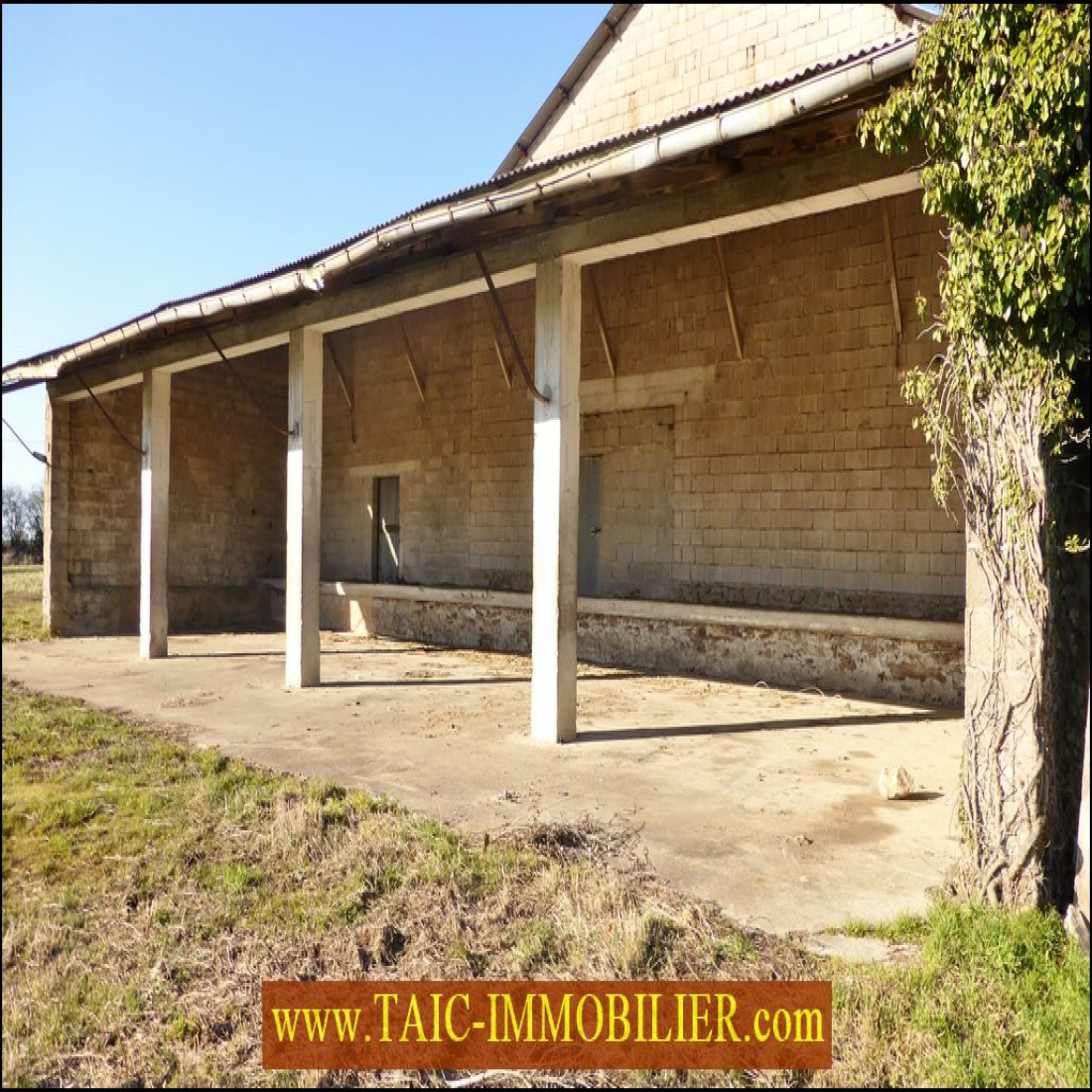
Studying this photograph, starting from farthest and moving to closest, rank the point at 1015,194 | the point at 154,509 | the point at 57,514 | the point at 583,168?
the point at 57,514
the point at 154,509
the point at 583,168
the point at 1015,194

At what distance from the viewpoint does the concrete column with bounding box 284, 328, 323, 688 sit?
276 inches

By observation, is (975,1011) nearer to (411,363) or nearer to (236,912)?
(236,912)

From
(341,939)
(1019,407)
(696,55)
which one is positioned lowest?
(341,939)

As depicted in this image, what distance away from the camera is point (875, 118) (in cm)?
318

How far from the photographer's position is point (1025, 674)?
8.95 ft

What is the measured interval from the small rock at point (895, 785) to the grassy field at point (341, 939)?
147 centimetres

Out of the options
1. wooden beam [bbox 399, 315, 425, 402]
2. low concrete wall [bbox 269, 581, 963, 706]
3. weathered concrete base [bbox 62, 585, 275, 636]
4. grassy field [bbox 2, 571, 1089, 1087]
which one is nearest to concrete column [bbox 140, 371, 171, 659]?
weathered concrete base [bbox 62, 585, 275, 636]

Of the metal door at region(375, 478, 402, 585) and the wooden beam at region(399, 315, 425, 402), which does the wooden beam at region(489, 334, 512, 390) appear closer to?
the wooden beam at region(399, 315, 425, 402)

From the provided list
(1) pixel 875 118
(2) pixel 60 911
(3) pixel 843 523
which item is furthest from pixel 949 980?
(3) pixel 843 523

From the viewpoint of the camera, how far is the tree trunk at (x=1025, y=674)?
Answer: 2.71 m

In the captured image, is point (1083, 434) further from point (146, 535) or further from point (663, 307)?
point (146, 535)

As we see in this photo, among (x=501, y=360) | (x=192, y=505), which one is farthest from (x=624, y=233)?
(x=192, y=505)

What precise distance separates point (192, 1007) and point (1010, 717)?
8.66ft

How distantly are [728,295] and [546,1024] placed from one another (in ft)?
23.8
